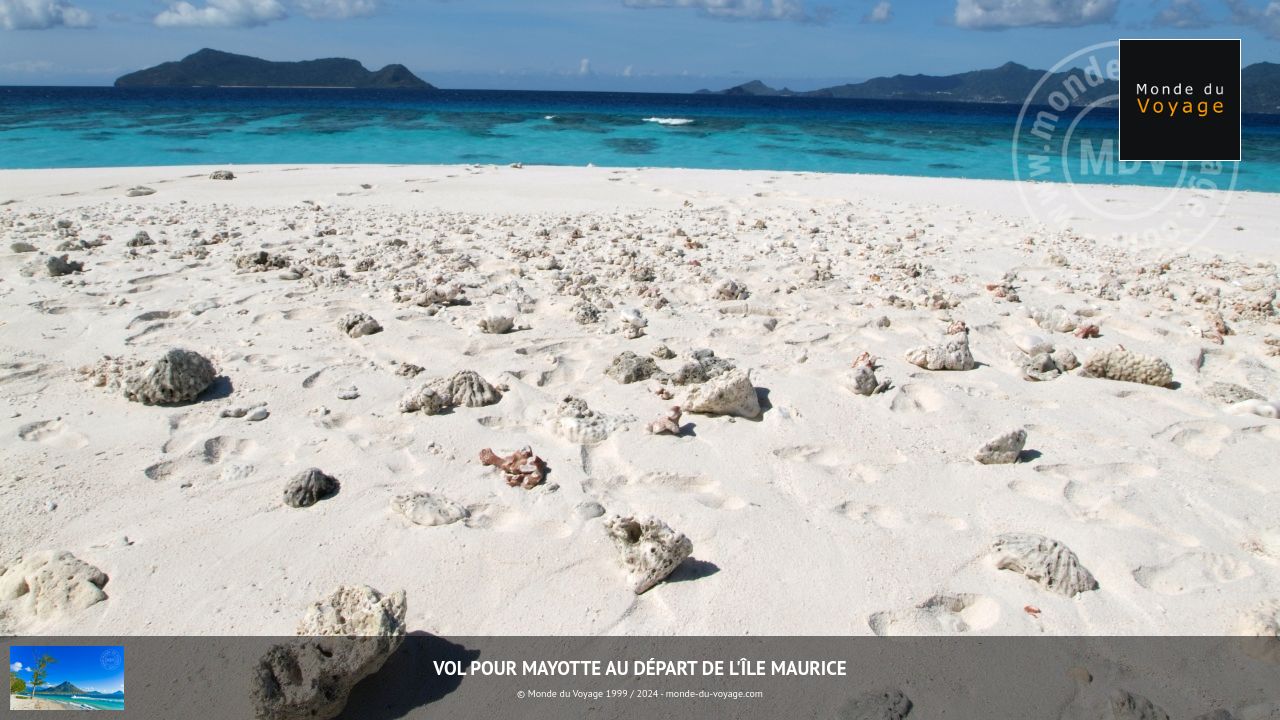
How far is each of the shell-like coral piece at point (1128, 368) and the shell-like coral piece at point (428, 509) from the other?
2.93 meters

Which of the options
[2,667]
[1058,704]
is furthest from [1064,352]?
[2,667]

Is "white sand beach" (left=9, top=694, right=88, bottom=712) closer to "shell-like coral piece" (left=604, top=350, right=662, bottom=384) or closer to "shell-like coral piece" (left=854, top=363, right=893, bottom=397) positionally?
"shell-like coral piece" (left=604, top=350, right=662, bottom=384)

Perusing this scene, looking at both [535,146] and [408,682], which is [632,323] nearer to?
[408,682]

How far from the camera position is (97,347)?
12.1 feet

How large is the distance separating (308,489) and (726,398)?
156 centimetres

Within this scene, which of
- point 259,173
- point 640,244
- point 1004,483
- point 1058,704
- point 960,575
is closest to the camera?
point 1058,704

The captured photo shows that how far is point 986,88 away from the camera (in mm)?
94312

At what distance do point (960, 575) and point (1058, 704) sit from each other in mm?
442

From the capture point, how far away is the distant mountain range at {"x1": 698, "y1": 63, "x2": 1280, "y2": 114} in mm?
75688

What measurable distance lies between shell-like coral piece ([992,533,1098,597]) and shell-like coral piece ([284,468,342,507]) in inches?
83.5

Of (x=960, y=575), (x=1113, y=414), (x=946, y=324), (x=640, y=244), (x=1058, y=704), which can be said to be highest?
(x=640, y=244)

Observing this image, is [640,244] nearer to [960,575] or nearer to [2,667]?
[960,575]

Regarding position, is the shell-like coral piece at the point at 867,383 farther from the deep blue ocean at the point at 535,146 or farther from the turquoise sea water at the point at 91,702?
the deep blue ocean at the point at 535,146

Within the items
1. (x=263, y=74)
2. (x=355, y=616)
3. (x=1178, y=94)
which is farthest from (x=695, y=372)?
(x=263, y=74)
